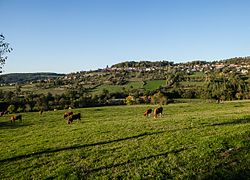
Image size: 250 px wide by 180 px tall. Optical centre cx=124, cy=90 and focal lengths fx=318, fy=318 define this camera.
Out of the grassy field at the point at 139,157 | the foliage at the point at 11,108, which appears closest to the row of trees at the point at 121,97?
the foliage at the point at 11,108

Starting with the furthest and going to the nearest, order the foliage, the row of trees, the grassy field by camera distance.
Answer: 1. the row of trees
2. the foliage
3. the grassy field

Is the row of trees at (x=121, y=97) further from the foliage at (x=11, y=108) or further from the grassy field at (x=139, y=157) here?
the grassy field at (x=139, y=157)

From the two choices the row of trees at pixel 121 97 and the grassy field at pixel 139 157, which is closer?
the grassy field at pixel 139 157

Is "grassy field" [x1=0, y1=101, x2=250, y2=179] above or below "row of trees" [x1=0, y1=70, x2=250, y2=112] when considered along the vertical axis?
above

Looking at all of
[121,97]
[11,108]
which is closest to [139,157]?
[11,108]

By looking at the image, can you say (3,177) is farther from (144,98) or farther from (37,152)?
(144,98)

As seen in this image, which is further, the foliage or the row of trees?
the row of trees

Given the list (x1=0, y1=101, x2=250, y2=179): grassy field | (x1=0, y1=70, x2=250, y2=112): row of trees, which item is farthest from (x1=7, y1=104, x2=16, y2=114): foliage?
(x1=0, y1=101, x2=250, y2=179): grassy field

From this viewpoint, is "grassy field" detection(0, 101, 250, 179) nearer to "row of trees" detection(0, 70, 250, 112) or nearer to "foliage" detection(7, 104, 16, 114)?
"foliage" detection(7, 104, 16, 114)

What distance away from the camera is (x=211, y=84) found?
408 ft

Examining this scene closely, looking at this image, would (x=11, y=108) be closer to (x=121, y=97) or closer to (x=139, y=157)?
(x=121, y=97)

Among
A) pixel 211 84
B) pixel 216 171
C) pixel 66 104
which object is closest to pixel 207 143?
pixel 216 171

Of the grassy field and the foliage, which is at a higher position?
the grassy field

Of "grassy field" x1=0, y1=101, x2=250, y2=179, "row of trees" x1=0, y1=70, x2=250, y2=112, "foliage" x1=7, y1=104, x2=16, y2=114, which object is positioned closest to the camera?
"grassy field" x1=0, y1=101, x2=250, y2=179
